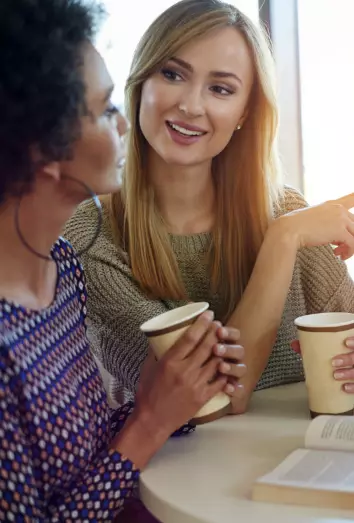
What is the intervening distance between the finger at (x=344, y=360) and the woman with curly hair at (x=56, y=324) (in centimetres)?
13

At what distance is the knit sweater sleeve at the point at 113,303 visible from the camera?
4.10ft

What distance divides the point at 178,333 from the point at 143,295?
14.6 inches

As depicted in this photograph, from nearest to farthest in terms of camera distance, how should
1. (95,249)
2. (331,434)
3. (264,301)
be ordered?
(331,434), (264,301), (95,249)

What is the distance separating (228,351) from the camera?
98cm

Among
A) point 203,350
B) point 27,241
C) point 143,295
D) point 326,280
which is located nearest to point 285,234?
point 326,280

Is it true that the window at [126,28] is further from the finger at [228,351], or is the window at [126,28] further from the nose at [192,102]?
the finger at [228,351]

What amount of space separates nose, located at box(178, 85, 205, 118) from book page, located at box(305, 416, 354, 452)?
0.60m

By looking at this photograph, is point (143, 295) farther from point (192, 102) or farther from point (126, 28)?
point (126, 28)

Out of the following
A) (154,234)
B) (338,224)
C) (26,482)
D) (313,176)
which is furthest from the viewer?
(313,176)

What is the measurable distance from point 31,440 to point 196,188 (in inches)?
27.3

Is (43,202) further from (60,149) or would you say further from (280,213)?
(280,213)

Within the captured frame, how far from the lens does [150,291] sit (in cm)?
131

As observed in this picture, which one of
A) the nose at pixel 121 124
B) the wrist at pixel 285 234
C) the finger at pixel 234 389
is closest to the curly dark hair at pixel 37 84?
the nose at pixel 121 124

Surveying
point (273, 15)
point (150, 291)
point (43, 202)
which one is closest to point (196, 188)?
point (150, 291)
